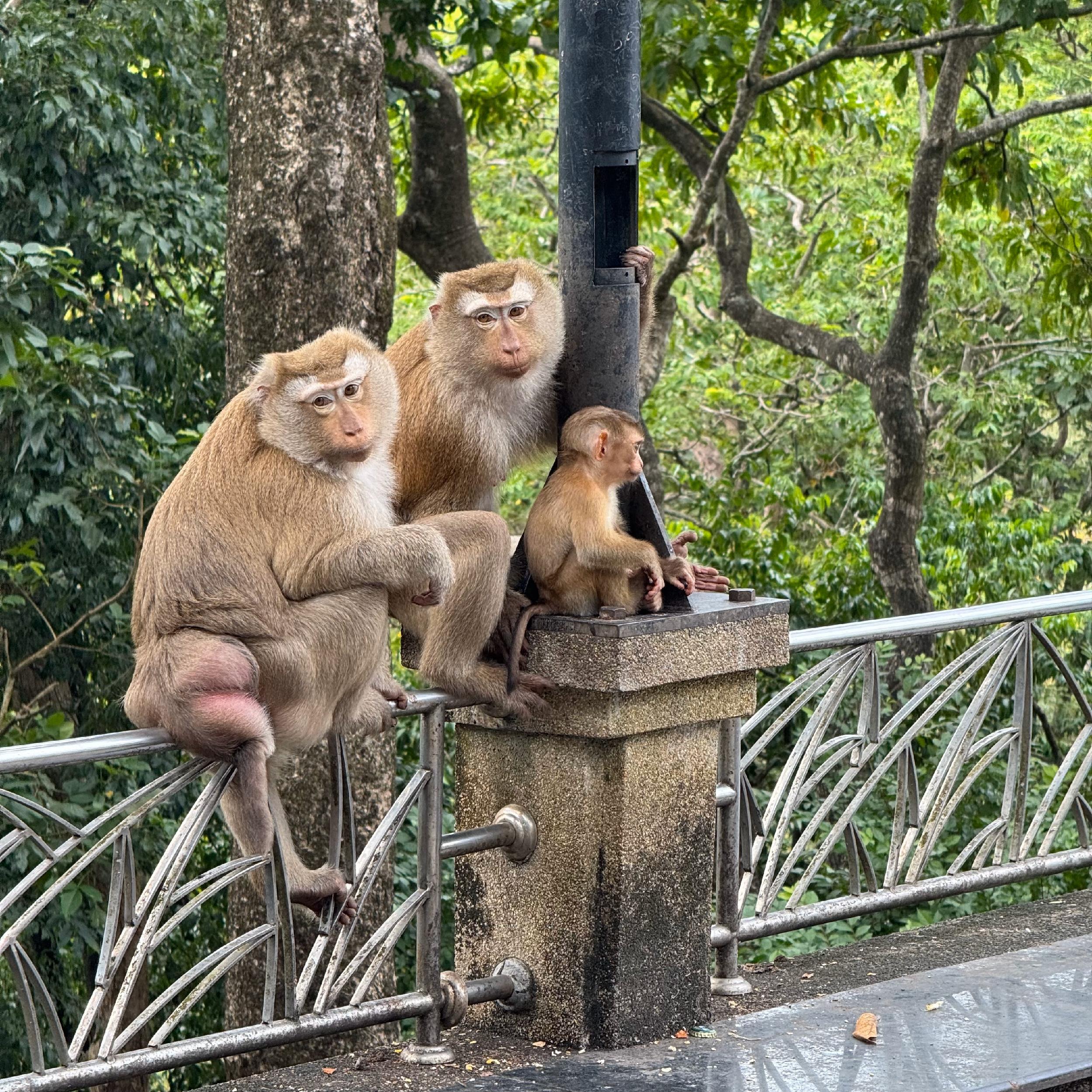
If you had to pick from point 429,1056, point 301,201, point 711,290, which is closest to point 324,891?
point 429,1056

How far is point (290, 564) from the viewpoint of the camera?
3562 mm

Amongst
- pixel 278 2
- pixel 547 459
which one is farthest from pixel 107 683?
pixel 547 459

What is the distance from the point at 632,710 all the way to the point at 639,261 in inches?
42.7

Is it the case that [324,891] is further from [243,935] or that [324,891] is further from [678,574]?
[678,574]

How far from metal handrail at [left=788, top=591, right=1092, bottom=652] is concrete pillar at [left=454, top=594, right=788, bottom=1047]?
23cm

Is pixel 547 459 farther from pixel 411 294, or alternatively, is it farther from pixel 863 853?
pixel 411 294

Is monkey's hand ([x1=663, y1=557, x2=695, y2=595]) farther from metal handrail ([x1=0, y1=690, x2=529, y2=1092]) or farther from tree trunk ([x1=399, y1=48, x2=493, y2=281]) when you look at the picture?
tree trunk ([x1=399, y1=48, x2=493, y2=281])

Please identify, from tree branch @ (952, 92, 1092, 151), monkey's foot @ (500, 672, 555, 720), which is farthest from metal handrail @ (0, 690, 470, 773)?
tree branch @ (952, 92, 1092, 151)

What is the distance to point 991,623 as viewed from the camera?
4.64 meters

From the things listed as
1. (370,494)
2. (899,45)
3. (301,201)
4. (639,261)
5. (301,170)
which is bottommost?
(370,494)

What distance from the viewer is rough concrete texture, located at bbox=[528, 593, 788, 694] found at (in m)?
3.67

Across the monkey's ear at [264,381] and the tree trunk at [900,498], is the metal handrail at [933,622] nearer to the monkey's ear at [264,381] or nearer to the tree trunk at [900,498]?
the monkey's ear at [264,381]

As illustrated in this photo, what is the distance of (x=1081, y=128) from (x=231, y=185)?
954 cm

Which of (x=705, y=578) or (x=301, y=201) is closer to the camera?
(x=705, y=578)
